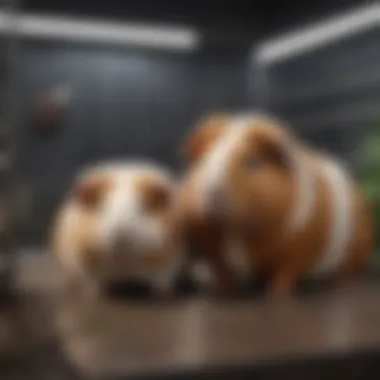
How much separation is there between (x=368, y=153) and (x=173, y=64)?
0.53 m

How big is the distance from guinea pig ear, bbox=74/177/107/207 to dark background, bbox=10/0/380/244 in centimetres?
49

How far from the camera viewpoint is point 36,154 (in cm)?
111

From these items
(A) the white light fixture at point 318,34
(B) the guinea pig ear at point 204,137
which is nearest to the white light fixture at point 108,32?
(A) the white light fixture at point 318,34

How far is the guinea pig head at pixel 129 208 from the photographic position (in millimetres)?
488

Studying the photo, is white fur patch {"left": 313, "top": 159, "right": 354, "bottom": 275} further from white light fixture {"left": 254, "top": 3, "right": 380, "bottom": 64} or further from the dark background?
the dark background

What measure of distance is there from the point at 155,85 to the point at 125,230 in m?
0.70

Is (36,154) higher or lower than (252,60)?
lower

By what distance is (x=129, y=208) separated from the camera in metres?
0.50

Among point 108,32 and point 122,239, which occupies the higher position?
point 108,32

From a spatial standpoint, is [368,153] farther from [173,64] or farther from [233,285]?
[173,64]

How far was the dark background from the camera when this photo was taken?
1.07 m

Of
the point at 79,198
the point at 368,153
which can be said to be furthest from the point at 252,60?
the point at 79,198

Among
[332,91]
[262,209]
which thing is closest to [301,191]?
[262,209]

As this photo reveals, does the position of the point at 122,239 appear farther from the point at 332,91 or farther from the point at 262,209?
the point at 332,91
